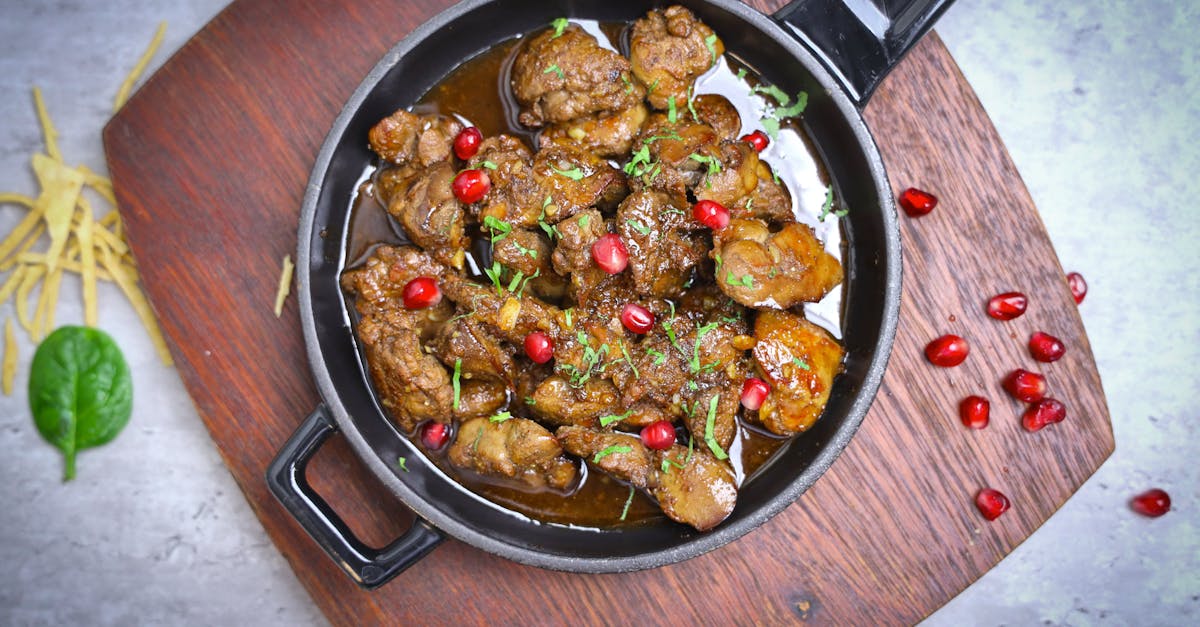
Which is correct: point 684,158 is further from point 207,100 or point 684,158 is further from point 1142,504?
point 1142,504

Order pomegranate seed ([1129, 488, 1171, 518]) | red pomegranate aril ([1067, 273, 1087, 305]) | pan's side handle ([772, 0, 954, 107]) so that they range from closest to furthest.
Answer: pan's side handle ([772, 0, 954, 107]) < red pomegranate aril ([1067, 273, 1087, 305]) < pomegranate seed ([1129, 488, 1171, 518])

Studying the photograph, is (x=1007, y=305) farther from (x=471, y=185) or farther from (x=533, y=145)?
(x=471, y=185)

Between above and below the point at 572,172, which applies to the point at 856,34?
above

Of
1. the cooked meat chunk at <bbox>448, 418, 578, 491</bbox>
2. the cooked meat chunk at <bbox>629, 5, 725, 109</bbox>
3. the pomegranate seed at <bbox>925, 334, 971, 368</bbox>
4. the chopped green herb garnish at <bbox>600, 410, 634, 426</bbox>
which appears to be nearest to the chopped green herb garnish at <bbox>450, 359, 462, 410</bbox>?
the cooked meat chunk at <bbox>448, 418, 578, 491</bbox>

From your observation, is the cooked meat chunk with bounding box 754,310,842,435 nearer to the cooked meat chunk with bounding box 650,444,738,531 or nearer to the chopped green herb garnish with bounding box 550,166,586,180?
the cooked meat chunk with bounding box 650,444,738,531

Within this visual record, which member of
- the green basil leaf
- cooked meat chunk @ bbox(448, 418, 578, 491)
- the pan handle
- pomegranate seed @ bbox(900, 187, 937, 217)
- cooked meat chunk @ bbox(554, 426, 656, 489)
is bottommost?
the green basil leaf

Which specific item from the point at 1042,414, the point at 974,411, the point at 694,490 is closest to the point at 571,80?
the point at 694,490

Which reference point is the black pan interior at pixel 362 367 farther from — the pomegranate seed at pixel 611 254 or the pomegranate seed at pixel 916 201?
the pomegranate seed at pixel 611 254
